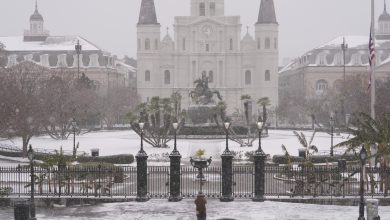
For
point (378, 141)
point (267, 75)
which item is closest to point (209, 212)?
point (378, 141)

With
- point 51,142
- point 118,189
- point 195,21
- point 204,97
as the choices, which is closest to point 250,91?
point 195,21

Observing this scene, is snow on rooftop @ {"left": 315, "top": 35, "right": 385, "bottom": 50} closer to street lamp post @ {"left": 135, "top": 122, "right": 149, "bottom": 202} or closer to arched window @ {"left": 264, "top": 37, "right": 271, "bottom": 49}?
arched window @ {"left": 264, "top": 37, "right": 271, "bottom": 49}

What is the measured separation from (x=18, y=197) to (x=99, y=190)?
9.64 feet

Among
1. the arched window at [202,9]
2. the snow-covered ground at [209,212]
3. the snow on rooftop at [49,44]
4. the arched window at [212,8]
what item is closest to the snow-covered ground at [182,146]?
the snow-covered ground at [209,212]

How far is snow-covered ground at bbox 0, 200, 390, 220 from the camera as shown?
2094 cm

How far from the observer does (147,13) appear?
343 feet

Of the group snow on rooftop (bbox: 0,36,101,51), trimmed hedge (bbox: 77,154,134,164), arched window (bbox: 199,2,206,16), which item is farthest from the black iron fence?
snow on rooftop (bbox: 0,36,101,51)

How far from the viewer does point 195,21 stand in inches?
4060

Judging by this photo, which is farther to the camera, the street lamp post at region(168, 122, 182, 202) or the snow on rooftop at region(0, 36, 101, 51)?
the snow on rooftop at region(0, 36, 101, 51)

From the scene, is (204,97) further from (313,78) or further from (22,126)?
(313,78)

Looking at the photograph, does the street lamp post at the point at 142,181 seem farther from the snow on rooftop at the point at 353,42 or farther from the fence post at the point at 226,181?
the snow on rooftop at the point at 353,42

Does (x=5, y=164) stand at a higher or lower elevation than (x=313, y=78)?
lower

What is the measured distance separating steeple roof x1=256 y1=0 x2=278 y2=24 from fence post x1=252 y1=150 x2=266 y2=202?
267 ft

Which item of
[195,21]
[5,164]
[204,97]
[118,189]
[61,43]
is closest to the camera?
[118,189]
